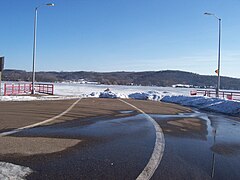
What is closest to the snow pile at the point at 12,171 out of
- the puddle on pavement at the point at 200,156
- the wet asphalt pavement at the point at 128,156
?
the wet asphalt pavement at the point at 128,156

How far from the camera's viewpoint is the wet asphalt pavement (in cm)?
515

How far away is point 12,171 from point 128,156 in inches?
96.7

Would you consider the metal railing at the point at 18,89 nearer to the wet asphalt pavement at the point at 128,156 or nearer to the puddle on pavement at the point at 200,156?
the wet asphalt pavement at the point at 128,156

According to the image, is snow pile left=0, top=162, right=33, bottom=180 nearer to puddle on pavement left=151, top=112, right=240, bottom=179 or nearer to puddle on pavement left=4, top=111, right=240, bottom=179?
puddle on pavement left=4, top=111, right=240, bottom=179

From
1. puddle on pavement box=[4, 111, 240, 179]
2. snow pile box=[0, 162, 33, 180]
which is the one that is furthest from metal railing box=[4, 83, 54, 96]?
snow pile box=[0, 162, 33, 180]

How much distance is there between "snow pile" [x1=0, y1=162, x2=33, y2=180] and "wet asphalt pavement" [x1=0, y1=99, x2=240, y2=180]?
0.44ft

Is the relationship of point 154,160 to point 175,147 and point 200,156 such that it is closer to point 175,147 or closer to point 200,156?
point 200,156

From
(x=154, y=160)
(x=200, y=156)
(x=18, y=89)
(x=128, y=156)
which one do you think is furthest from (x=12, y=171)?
(x=18, y=89)

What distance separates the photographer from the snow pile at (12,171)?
4682mm

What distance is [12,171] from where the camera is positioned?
493cm

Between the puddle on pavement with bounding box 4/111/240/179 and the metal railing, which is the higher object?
the metal railing

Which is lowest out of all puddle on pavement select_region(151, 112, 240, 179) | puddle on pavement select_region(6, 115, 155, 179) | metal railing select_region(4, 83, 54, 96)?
puddle on pavement select_region(151, 112, 240, 179)

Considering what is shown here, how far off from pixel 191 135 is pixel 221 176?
4.27 metres

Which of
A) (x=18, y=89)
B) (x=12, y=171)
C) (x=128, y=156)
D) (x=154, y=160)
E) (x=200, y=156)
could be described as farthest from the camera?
(x=18, y=89)
